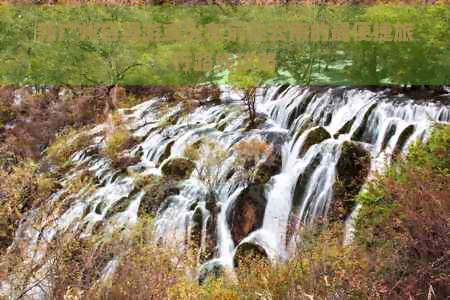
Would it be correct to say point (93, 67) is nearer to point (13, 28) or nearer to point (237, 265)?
point (13, 28)

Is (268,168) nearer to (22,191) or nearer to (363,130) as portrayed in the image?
(363,130)

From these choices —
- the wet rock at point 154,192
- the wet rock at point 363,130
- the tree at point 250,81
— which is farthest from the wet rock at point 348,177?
the wet rock at point 154,192

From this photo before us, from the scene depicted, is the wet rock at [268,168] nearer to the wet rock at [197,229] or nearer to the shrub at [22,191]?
the wet rock at [197,229]

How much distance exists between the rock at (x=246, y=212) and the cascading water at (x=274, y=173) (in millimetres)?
21

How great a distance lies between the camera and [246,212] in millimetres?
11820

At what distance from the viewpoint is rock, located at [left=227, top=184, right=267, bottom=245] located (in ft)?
38.2

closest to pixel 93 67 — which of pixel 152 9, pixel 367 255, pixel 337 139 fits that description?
pixel 152 9

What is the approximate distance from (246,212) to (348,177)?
2.16m

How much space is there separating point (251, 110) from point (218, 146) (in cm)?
183

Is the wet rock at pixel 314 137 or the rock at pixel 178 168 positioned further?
the rock at pixel 178 168

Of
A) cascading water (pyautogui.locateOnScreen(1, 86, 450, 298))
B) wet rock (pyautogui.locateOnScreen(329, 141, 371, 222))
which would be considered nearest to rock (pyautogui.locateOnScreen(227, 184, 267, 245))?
cascading water (pyautogui.locateOnScreen(1, 86, 450, 298))

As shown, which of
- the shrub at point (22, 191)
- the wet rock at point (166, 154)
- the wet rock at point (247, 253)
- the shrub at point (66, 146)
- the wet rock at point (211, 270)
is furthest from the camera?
the shrub at point (66, 146)

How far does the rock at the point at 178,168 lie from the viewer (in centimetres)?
1382

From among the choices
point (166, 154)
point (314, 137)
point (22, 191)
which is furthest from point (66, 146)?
point (314, 137)
